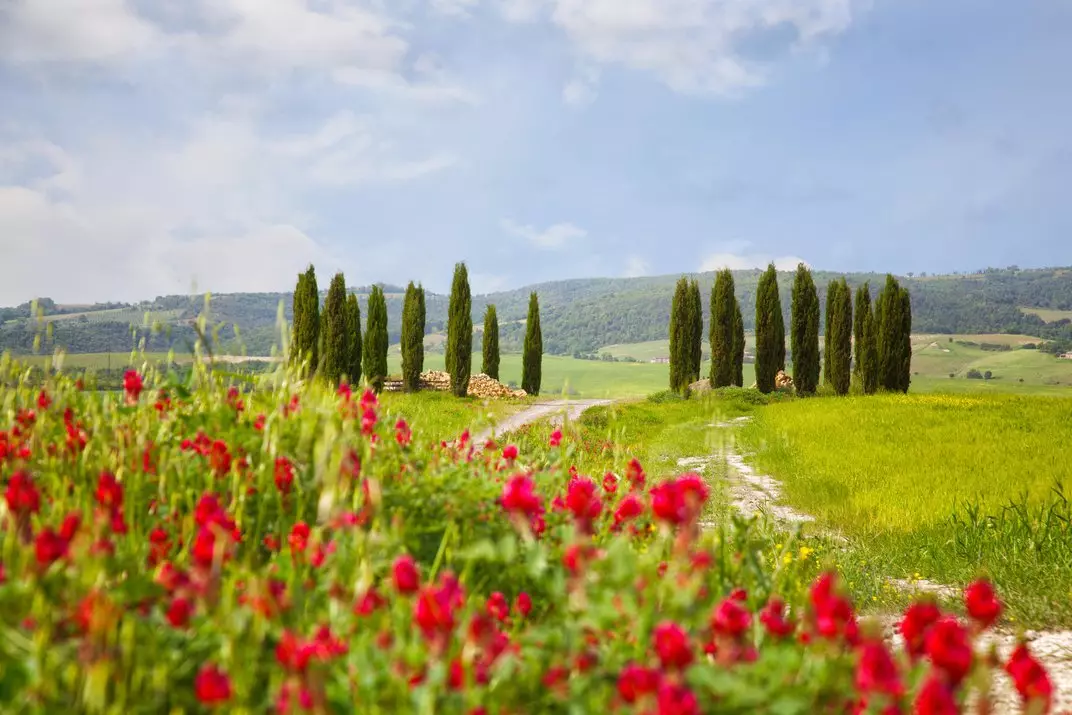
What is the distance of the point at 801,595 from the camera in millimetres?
3383

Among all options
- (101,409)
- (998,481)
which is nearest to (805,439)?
(998,481)

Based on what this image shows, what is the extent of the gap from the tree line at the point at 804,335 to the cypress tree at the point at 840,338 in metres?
0.04

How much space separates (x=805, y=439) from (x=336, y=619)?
1497cm

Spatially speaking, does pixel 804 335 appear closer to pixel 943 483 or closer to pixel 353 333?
pixel 353 333

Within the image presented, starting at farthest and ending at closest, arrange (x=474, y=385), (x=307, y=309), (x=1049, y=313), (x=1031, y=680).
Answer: (x=1049, y=313) → (x=474, y=385) → (x=307, y=309) → (x=1031, y=680)

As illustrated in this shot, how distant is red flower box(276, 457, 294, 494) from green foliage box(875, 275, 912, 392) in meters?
29.3

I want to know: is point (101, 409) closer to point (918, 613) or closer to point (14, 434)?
point (14, 434)

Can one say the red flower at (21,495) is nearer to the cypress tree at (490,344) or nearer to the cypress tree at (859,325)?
the cypress tree at (859,325)

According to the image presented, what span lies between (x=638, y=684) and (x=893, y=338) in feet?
100.0

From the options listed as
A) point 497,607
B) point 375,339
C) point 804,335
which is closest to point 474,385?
point 375,339

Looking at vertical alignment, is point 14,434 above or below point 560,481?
above

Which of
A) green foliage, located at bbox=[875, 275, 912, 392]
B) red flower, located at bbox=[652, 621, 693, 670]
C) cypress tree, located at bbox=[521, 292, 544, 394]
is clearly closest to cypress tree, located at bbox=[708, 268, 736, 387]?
green foliage, located at bbox=[875, 275, 912, 392]

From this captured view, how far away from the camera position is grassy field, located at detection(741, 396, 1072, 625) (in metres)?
5.62

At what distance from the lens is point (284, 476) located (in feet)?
10.4
